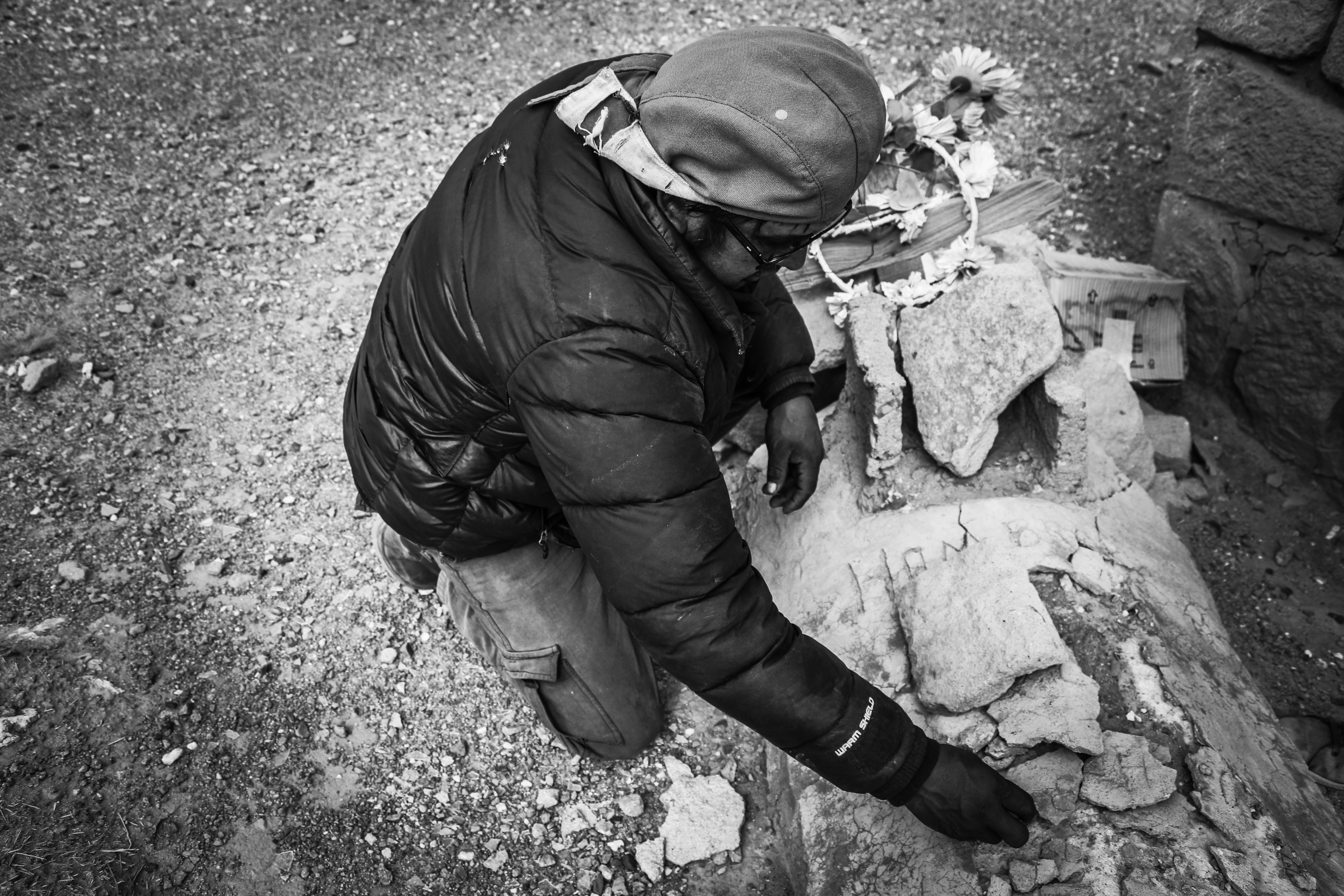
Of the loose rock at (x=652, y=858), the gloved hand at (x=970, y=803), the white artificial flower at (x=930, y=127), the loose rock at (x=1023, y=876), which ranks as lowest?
the loose rock at (x=652, y=858)

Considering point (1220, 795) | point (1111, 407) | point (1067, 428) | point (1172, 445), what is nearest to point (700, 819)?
point (1220, 795)

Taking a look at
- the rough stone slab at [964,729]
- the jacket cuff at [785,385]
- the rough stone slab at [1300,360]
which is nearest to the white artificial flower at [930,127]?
the jacket cuff at [785,385]

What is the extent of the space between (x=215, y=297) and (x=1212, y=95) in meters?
4.00

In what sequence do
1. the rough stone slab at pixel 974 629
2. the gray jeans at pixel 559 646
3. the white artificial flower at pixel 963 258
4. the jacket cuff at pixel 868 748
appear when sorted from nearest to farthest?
the jacket cuff at pixel 868 748, the rough stone slab at pixel 974 629, the gray jeans at pixel 559 646, the white artificial flower at pixel 963 258

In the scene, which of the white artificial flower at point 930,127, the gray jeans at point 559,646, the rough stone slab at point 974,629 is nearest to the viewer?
the rough stone slab at point 974,629

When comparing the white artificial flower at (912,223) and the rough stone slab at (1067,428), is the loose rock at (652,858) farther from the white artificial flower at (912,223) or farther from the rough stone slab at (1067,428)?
the white artificial flower at (912,223)

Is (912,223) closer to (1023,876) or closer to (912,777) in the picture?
(912,777)

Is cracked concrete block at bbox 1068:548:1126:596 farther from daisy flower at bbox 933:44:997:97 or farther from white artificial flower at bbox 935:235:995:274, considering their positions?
daisy flower at bbox 933:44:997:97

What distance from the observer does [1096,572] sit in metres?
2.51

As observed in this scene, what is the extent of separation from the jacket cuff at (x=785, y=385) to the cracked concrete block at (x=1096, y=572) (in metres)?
0.88

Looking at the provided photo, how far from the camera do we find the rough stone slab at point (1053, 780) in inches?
84.8

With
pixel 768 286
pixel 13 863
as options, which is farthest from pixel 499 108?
pixel 13 863

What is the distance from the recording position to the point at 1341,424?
11.1ft

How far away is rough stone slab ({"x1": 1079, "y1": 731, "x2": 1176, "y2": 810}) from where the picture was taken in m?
2.11
